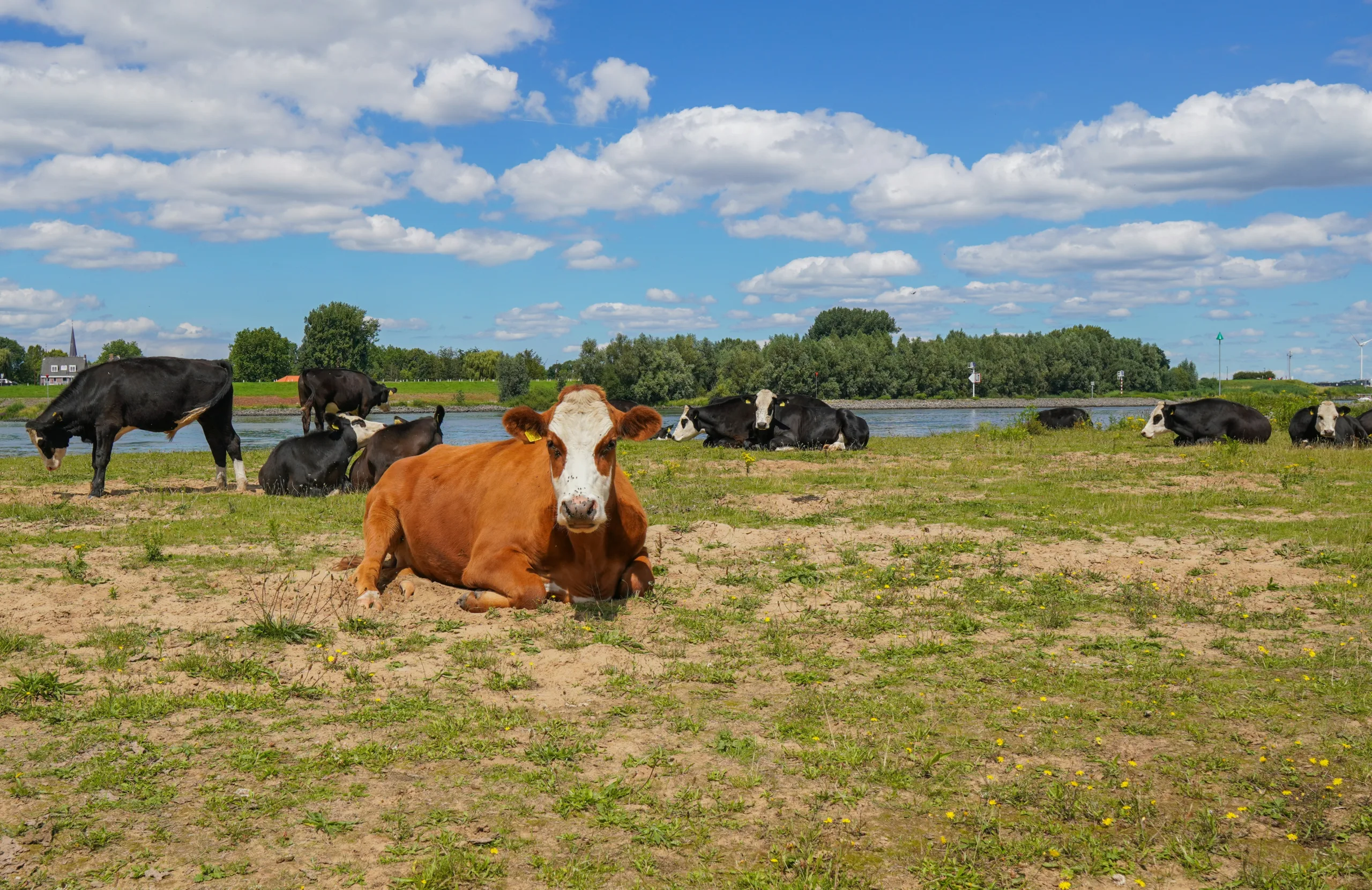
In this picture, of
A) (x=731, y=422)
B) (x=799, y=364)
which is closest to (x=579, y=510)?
(x=731, y=422)

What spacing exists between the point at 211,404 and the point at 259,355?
465ft

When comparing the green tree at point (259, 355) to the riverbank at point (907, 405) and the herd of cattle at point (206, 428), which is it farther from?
the herd of cattle at point (206, 428)

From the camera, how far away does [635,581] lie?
25.2ft

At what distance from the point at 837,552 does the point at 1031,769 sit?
17.4 ft

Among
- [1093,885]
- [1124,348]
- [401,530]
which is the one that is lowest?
[1093,885]

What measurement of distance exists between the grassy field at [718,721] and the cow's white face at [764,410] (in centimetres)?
1418

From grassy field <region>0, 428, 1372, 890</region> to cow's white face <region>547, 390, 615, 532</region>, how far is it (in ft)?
2.76

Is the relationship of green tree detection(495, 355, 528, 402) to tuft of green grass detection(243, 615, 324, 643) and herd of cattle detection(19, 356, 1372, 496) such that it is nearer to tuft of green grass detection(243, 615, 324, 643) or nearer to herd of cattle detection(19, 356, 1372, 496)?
herd of cattle detection(19, 356, 1372, 496)

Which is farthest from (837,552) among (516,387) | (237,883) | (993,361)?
(993,361)

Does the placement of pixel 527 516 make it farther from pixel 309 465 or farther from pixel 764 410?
pixel 764 410

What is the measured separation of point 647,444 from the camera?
2603 cm

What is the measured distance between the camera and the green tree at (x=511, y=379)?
290 ft

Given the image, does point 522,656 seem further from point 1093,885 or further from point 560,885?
point 1093,885

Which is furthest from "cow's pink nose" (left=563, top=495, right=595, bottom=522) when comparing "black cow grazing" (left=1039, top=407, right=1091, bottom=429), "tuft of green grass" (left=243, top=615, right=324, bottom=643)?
"black cow grazing" (left=1039, top=407, right=1091, bottom=429)
